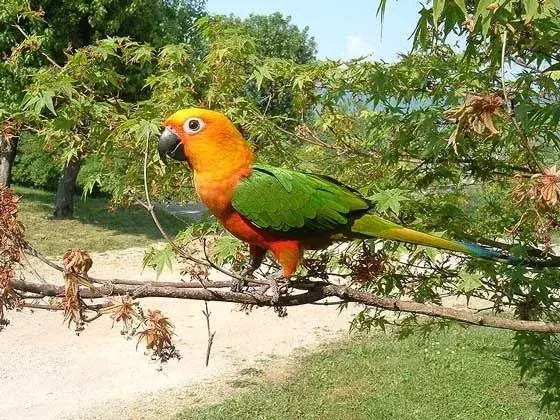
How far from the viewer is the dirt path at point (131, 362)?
243 inches

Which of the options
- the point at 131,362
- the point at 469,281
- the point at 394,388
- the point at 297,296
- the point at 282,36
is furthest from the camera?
the point at 282,36

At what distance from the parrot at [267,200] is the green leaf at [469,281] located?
34cm

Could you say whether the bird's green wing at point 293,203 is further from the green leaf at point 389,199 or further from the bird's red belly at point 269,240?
the green leaf at point 389,199

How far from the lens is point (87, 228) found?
16141 millimetres

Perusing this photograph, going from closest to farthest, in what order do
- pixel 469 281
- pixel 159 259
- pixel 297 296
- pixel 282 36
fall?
pixel 297 296 < pixel 469 281 < pixel 159 259 < pixel 282 36

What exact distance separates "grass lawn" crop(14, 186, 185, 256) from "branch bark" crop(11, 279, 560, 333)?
11.3 m

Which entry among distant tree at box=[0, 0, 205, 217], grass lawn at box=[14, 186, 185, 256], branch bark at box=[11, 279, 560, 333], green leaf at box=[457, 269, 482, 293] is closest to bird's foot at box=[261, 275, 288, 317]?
branch bark at box=[11, 279, 560, 333]

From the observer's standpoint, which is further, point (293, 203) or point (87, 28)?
point (87, 28)

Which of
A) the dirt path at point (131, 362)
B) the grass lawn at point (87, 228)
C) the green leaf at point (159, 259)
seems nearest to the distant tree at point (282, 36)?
the grass lawn at point (87, 228)

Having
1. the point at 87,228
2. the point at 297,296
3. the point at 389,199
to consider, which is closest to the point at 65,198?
the point at 87,228

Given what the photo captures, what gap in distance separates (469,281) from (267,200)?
3.60ft

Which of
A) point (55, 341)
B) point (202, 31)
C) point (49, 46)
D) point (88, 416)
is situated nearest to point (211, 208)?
point (202, 31)

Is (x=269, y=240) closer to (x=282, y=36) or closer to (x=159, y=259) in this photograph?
(x=159, y=259)

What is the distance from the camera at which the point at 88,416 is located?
5.90 metres
